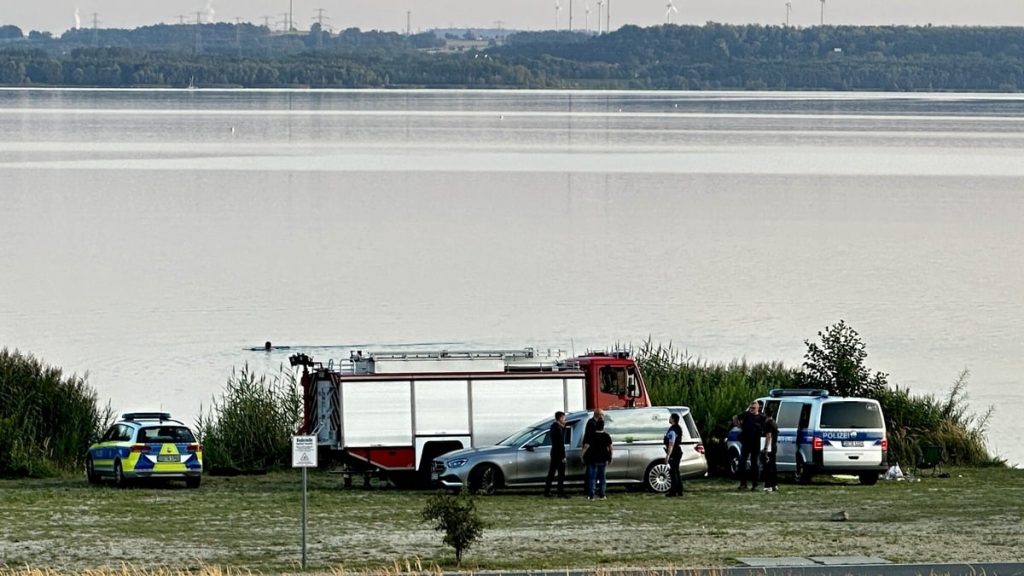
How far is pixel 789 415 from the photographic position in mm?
30766

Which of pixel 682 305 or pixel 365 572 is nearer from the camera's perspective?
pixel 365 572

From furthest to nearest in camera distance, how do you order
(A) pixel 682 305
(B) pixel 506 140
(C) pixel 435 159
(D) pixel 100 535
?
(B) pixel 506 140
(C) pixel 435 159
(A) pixel 682 305
(D) pixel 100 535

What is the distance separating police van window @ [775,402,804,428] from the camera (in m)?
30.6

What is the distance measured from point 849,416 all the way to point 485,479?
5989 mm

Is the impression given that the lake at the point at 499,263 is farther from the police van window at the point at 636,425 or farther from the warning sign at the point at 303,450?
the warning sign at the point at 303,450

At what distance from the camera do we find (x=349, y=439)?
95.1 feet

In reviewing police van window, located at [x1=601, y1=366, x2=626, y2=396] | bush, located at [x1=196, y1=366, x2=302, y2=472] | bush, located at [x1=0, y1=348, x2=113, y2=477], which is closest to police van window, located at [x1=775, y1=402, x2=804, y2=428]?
police van window, located at [x1=601, y1=366, x2=626, y2=396]

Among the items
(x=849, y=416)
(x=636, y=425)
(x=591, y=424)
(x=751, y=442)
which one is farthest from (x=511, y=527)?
(x=849, y=416)

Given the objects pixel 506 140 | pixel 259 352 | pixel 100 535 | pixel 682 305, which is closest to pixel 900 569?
pixel 100 535

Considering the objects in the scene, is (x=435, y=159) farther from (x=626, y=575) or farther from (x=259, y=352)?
(x=626, y=575)

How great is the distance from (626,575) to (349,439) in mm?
10835

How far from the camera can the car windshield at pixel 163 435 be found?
2920 cm

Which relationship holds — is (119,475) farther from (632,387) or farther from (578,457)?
(632,387)

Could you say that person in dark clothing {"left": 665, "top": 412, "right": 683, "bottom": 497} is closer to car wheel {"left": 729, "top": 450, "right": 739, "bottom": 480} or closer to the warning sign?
car wheel {"left": 729, "top": 450, "right": 739, "bottom": 480}
